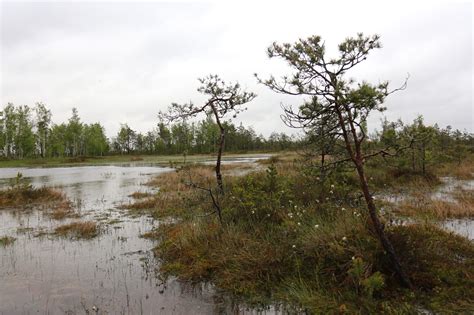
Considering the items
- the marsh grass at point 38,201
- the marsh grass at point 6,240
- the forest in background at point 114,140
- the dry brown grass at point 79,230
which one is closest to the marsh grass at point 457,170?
the forest in background at point 114,140

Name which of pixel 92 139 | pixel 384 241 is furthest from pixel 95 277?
pixel 92 139

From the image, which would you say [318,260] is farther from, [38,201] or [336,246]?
[38,201]

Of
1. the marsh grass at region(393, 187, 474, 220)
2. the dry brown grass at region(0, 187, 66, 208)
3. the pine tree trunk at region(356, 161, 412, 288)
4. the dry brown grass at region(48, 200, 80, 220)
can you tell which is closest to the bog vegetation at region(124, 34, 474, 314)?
the pine tree trunk at region(356, 161, 412, 288)

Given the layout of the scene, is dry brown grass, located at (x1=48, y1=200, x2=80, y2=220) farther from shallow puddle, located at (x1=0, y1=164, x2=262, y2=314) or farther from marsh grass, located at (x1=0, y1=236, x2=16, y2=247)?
marsh grass, located at (x1=0, y1=236, x2=16, y2=247)

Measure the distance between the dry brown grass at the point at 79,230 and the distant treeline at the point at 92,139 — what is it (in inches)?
1589

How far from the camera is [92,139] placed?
278 ft

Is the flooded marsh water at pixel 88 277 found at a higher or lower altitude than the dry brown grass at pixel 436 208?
lower

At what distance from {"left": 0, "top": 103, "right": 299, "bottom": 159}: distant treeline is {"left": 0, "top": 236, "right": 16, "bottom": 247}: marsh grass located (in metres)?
41.3

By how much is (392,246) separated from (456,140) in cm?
2976

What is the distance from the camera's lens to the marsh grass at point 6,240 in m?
9.32

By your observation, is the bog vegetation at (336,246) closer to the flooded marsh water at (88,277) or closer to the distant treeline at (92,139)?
the flooded marsh water at (88,277)

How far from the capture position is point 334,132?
17.6 feet

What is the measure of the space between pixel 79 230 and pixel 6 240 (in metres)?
1.91

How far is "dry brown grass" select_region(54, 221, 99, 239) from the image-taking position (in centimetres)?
1015
